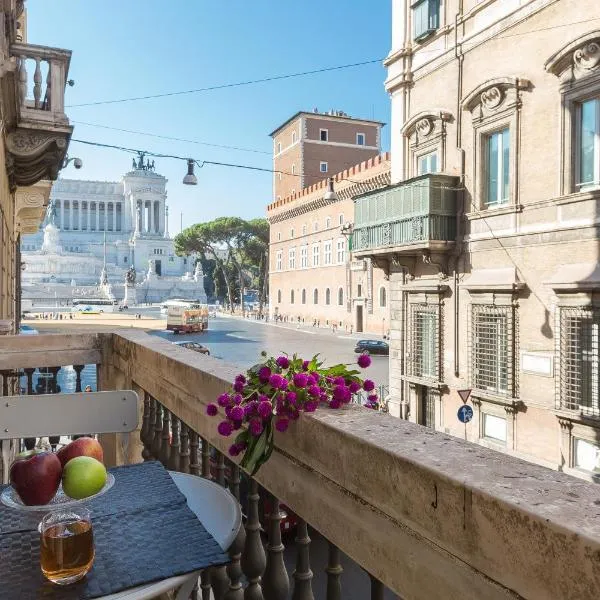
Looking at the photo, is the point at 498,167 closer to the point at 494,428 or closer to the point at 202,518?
the point at 494,428

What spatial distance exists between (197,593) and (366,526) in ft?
4.28

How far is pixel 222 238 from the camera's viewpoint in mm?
72062

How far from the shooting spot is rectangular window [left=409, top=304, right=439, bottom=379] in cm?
1589

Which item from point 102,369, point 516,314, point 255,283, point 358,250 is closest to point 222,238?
point 255,283

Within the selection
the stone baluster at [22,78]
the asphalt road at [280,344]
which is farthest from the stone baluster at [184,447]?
the asphalt road at [280,344]

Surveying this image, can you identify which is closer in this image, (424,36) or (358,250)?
(424,36)

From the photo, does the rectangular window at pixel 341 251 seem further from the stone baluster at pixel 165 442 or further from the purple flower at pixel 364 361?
the purple flower at pixel 364 361

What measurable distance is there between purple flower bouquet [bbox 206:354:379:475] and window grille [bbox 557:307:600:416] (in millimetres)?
10503

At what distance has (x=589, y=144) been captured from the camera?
11.6 m

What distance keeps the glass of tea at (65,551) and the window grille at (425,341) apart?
14794 mm

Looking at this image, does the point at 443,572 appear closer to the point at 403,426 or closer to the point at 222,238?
the point at 403,426

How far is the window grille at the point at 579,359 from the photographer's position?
11250mm

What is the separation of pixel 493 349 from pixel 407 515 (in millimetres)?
13402

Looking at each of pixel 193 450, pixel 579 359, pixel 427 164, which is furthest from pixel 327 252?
pixel 193 450
